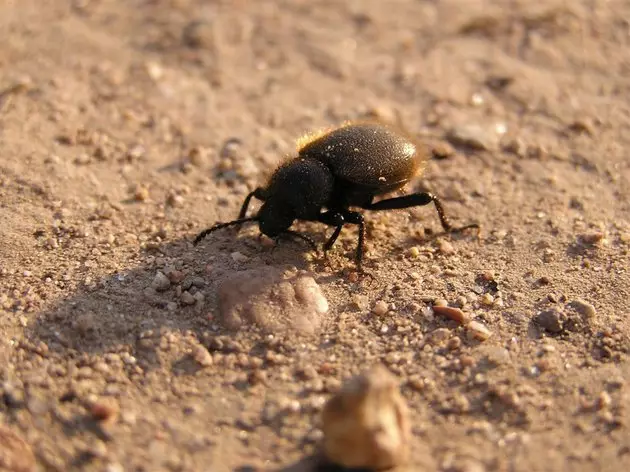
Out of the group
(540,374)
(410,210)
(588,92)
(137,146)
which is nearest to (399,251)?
(410,210)

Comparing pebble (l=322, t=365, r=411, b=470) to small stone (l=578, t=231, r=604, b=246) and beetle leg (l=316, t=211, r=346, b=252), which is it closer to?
beetle leg (l=316, t=211, r=346, b=252)

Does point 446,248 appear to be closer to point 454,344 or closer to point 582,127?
point 454,344

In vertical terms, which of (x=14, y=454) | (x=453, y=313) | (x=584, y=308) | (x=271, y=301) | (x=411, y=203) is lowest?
(x=14, y=454)

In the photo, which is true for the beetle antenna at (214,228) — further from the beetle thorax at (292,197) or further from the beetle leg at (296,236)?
the beetle leg at (296,236)

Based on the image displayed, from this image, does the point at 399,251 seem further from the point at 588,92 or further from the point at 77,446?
the point at 588,92

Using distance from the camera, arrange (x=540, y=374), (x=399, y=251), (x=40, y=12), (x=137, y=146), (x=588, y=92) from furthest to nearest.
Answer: (x=40, y=12), (x=588, y=92), (x=137, y=146), (x=399, y=251), (x=540, y=374)

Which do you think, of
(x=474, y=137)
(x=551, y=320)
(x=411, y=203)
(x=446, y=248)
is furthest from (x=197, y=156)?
(x=551, y=320)

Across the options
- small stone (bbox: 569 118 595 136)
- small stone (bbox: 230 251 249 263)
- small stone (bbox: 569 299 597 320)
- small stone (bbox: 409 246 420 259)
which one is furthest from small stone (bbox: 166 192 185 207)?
small stone (bbox: 569 118 595 136)
